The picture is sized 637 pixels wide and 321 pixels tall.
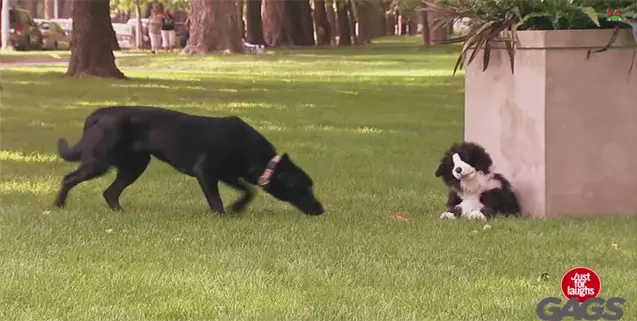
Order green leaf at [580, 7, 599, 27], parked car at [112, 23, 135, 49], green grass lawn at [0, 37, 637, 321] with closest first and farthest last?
green grass lawn at [0, 37, 637, 321] → green leaf at [580, 7, 599, 27] → parked car at [112, 23, 135, 49]

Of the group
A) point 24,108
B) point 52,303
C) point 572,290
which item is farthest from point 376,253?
point 24,108

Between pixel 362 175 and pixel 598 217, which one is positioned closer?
pixel 598 217

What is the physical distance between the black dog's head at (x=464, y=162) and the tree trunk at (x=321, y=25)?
47242mm

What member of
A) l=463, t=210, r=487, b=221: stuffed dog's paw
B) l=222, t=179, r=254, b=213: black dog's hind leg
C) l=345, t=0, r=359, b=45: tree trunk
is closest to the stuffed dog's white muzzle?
l=463, t=210, r=487, b=221: stuffed dog's paw

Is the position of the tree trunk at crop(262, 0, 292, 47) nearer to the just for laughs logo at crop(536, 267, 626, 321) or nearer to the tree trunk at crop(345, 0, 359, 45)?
the tree trunk at crop(345, 0, 359, 45)

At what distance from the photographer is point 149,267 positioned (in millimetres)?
5316

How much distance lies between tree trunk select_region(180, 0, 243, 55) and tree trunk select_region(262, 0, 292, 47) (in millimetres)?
11202

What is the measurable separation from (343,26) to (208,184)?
50.1 metres

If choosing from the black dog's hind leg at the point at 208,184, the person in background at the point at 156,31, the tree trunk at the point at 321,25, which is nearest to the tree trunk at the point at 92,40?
the black dog's hind leg at the point at 208,184

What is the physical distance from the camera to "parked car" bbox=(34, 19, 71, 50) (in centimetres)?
4444

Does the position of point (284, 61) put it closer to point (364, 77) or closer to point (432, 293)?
point (364, 77)

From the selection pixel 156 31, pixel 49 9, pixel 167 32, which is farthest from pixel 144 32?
pixel 49 9

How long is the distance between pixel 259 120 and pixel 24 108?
3.82 metres

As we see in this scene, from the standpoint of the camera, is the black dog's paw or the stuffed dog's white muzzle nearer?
the stuffed dog's white muzzle
